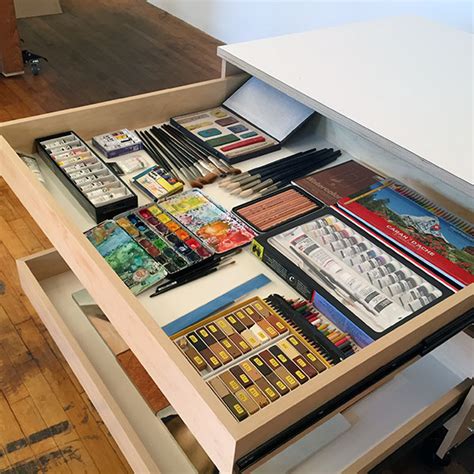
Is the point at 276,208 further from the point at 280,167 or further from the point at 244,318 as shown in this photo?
the point at 244,318

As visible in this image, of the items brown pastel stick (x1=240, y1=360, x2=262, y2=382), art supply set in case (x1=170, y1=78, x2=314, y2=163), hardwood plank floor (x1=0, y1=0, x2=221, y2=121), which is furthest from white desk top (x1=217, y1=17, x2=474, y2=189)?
hardwood plank floor (x1=0, y1=0, x2=221, y2=121)

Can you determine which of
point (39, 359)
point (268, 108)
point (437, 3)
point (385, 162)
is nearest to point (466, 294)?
point (385, 162)

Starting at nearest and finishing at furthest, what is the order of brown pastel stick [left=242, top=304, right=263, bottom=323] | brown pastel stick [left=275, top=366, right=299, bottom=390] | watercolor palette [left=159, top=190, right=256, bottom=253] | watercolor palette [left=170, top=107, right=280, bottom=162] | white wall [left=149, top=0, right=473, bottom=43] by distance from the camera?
brown pastel stick [left=275, top=366, right=299, bottom=390] → brown pastel stick [left=242, top=304, right=263, bottom=323] → watercolor palette [left=159, top=190, right=256, bottom=253] → watercolor palette [left=170, top=107, right=280, bottom=162] → white wall [left=149, top=0, right=473, bottom=43]

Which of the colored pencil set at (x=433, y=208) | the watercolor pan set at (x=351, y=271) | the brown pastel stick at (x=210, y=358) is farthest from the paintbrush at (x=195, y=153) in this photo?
the brown pastel stick at (x=210, y=358)

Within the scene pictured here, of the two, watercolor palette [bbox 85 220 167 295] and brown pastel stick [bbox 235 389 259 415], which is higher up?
watercolor palette [bbox 85 220 167 295]

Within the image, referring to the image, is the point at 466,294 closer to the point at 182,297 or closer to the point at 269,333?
the point at 269,333

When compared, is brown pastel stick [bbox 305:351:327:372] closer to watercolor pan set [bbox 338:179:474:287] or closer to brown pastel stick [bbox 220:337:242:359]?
brown pastel stick [bbox 220:337:242:359]

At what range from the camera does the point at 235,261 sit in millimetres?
900

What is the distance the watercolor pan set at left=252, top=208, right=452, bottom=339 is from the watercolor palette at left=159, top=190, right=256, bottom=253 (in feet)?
0.16

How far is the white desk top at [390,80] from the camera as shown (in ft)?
3.06

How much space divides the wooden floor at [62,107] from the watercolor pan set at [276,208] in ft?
1.88

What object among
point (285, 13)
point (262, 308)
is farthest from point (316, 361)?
point (285, 13)

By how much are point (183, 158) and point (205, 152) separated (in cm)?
5

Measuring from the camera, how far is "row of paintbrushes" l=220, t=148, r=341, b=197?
3.44 feet
